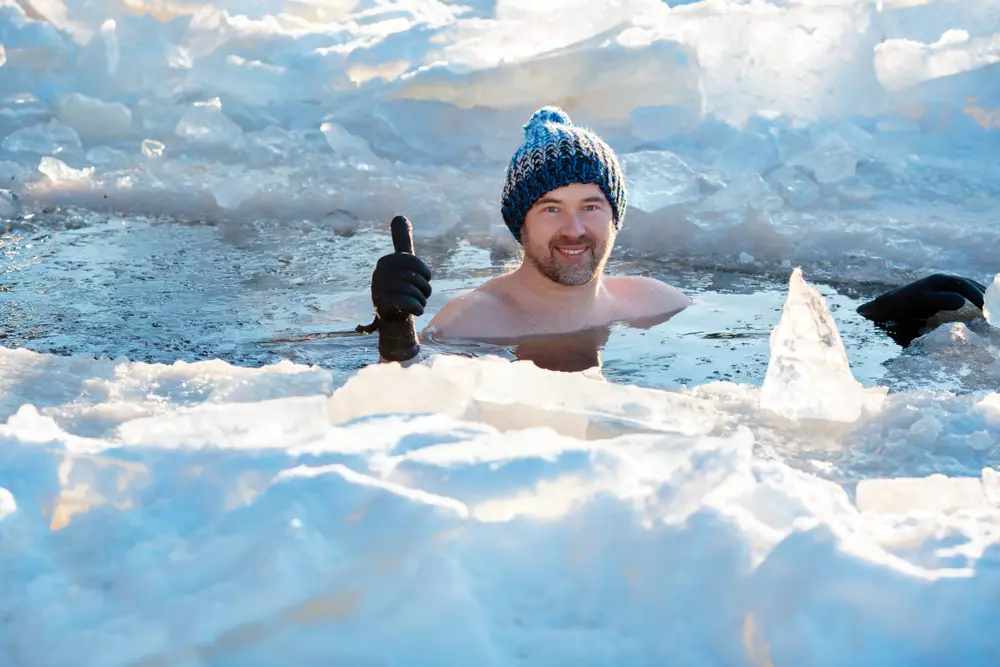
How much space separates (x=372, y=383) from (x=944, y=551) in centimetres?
A: 109

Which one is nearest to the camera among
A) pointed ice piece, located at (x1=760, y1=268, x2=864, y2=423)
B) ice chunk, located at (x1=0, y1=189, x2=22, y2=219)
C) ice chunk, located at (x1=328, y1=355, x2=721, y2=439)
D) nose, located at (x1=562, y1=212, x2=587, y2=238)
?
ice chunk, located at (x1=328, y1=355, x2=721, y2=439)

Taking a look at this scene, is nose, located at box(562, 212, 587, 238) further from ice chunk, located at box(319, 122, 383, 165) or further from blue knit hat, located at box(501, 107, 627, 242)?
ice chunk, located at box(319, 122, 383, 165)

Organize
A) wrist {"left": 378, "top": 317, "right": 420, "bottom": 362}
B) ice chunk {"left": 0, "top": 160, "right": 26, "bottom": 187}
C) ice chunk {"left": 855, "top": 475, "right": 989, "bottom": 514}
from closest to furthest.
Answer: ice chunk {"left": 855, "top": 475, "right": 989, "bottom": 514} < wrist {"left": 378, "top": 317, "right": 420, "bottom": 362} < ice chunk {"left": 0, "top": 160, "right": 26, "bottom": 187}

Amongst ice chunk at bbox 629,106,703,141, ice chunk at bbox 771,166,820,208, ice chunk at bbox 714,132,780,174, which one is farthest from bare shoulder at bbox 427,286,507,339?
ice chunk at bbox 629,106,703,141

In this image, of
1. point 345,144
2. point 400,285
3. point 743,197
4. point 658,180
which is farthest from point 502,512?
point 345,144

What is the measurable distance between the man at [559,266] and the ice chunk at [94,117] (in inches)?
297

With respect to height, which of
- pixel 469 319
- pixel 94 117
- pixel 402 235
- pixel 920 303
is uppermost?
pixel 94 117

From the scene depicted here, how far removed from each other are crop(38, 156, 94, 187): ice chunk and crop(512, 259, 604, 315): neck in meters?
5.64

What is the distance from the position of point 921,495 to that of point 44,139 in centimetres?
1061

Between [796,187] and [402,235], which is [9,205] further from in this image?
[796,187]

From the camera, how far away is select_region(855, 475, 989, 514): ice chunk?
1758 mm

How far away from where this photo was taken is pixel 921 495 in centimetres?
179

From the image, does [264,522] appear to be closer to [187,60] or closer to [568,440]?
[568,440]

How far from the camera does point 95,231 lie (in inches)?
280
